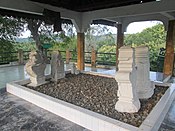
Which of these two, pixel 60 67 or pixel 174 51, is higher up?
pixel 174 51

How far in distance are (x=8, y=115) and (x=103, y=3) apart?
160 inches

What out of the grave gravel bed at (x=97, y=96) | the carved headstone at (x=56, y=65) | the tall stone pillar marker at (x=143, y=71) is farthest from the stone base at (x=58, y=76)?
the tall stone pillar marker at (x=143, y=71)

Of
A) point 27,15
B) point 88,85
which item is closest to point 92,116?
point 88,85

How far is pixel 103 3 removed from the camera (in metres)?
5.02

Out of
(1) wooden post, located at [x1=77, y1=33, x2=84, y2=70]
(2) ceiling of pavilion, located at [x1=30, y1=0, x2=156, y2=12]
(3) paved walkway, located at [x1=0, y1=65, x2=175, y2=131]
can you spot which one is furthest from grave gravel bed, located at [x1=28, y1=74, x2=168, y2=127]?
(2) ceiling of pavilion, located at [x1=30, y1=0, x2=156, y2=12]

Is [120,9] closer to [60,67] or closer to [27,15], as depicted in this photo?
A: [60,67]

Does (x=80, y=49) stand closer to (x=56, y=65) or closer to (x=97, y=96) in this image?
(x=56, y=65)

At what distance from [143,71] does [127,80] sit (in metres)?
0.94

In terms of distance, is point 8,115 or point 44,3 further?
point 44,3

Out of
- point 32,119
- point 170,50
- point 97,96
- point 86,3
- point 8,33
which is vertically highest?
point 86,3

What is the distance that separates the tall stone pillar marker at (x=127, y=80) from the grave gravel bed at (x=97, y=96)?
0.13 m

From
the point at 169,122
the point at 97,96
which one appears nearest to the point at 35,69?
the point at 97,96

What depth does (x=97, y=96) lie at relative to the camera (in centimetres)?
341

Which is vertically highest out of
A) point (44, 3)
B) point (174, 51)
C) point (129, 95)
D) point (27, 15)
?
point (44, 3)
